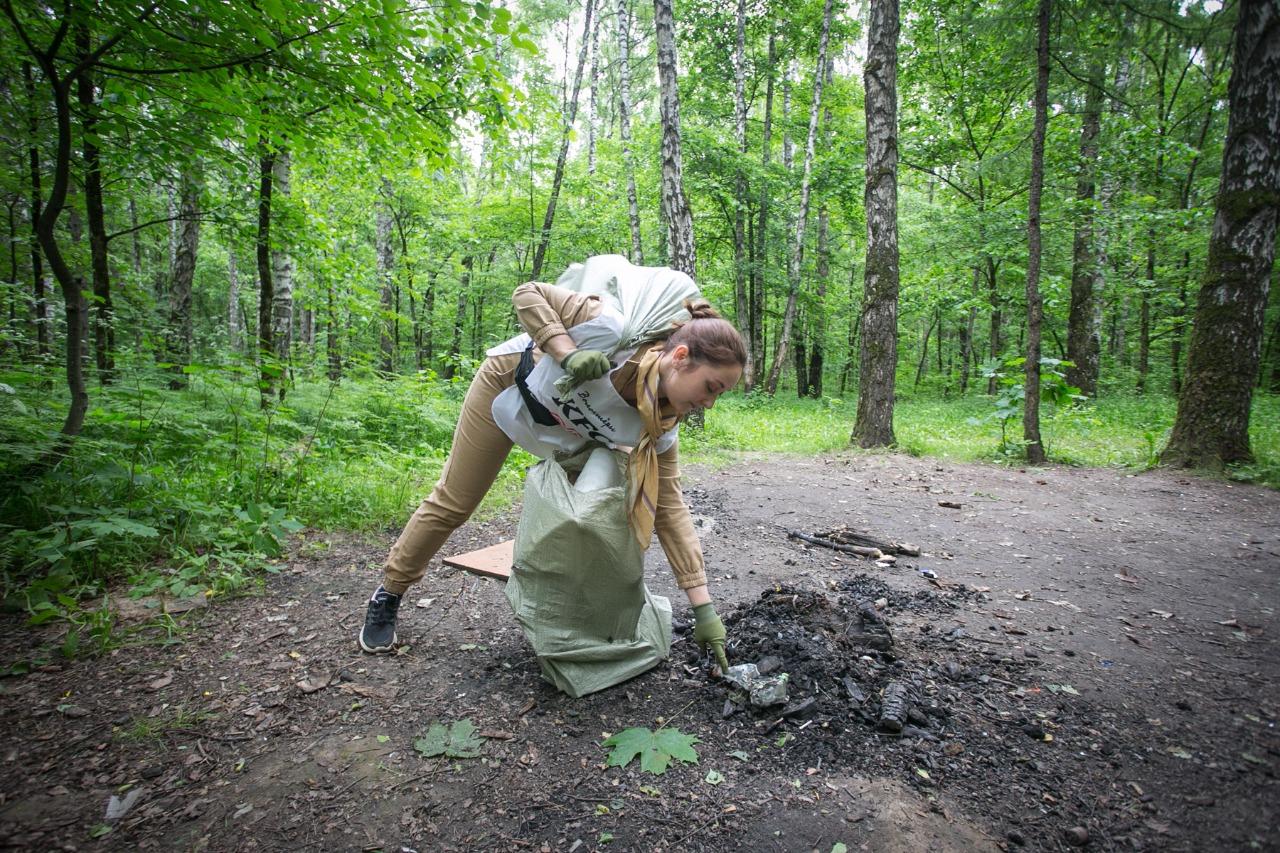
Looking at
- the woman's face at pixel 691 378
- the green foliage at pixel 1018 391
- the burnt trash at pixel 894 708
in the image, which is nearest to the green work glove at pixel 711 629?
the burnt trash at pixel 894 708

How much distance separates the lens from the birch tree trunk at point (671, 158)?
7793mm

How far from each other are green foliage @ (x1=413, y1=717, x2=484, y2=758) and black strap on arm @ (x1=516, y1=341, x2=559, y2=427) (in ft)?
3.66

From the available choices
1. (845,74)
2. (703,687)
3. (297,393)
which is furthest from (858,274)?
(703,687)

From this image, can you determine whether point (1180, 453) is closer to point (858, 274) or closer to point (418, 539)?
point (418, 539)

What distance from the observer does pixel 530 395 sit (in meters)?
2.11

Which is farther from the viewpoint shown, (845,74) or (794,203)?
(845,74)

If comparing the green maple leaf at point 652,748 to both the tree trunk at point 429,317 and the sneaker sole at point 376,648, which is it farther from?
the tree trunk at point 429,317

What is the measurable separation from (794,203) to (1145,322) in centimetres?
993

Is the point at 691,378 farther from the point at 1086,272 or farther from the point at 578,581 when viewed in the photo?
the point at 1086,272

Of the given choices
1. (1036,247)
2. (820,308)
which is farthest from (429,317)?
(1036,247)

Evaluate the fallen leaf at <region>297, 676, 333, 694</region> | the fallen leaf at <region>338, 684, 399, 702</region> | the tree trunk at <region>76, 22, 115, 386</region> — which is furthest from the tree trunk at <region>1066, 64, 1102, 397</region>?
the tree trunk at <region>76, 22, 115, 386</region>

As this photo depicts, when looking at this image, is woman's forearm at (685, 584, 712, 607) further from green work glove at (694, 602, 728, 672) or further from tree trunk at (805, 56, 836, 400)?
tree trunk at (805, 56, 836, 400)

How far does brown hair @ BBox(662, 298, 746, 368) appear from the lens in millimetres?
1796

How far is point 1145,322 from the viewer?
15.1m
